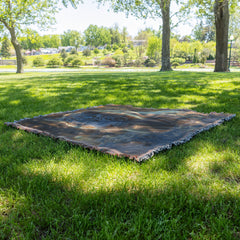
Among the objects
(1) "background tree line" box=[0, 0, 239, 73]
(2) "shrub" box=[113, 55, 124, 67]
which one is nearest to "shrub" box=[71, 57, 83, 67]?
(2) "shrub" box=[113, 55, 124, 67]

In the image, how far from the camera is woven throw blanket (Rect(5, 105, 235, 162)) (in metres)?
2.64

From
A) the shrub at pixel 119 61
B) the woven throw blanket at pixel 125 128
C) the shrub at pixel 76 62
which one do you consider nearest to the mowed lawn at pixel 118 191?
the woven throw blanket at pixel 125 128

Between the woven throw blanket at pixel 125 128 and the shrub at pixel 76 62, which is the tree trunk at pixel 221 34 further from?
the shrub at pixel 76 62

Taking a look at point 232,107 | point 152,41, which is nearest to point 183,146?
point 232,107

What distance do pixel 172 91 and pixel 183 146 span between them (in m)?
4.44

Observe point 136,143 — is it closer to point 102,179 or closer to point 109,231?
point 102,179

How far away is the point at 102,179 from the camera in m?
1.99

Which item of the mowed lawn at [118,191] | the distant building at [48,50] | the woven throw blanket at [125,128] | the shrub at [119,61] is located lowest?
the mowed lawn at [118,191]

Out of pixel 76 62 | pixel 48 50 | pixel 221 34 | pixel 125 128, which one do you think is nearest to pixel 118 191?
pixel 125 128

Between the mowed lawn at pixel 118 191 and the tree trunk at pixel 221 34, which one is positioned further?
the tree trunk at pixel 221 34

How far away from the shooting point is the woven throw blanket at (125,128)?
8.66 feet

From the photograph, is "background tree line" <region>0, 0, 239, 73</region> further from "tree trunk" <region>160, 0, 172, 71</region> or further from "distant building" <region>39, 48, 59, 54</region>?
"distant building" <region>39, 48, 59, 54</region>

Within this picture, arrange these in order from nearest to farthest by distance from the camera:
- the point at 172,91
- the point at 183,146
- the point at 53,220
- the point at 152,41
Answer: the point at 53,220
the point at 183,146
the point at 172,91
the point at 152,41

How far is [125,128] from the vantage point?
3.39 meters
